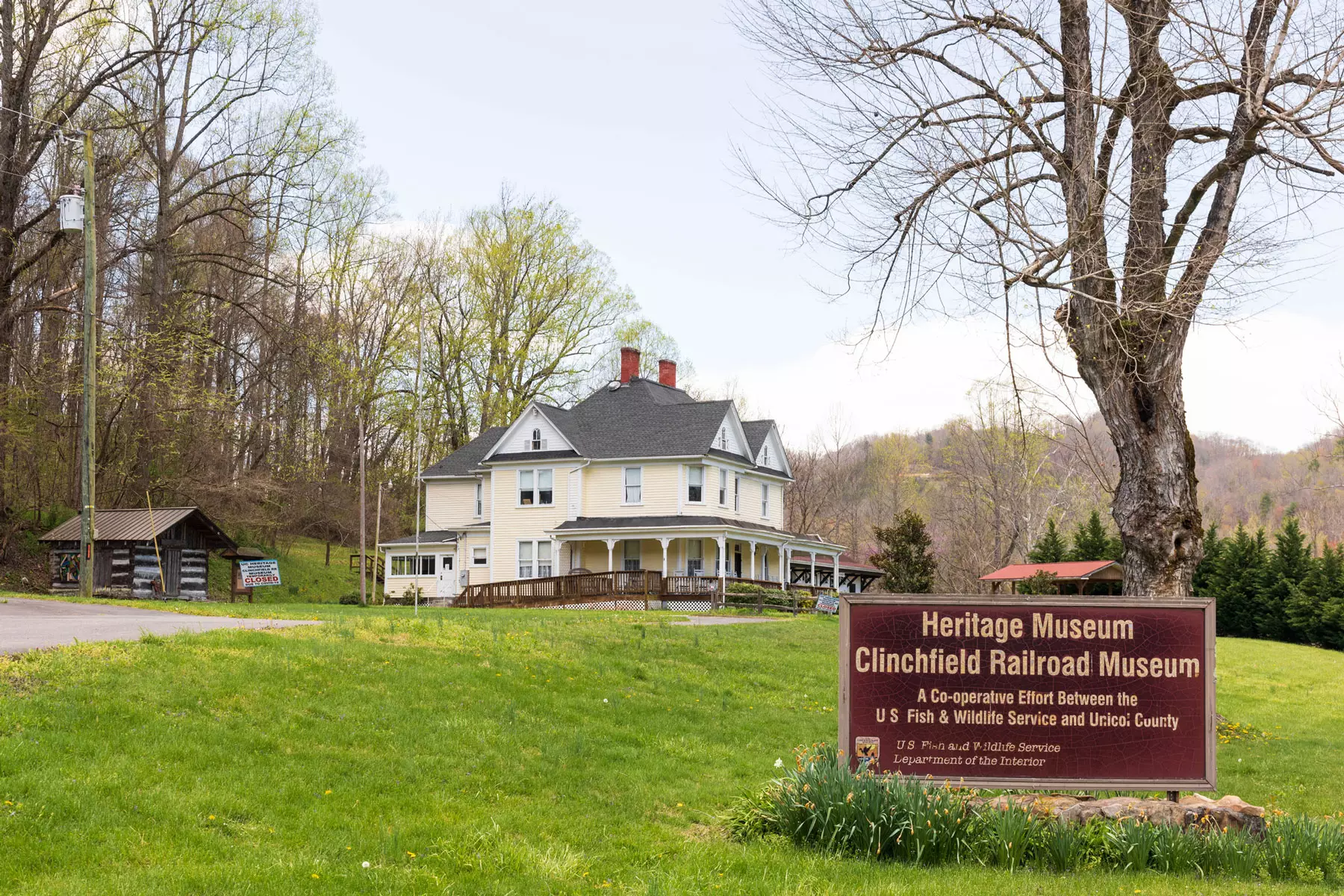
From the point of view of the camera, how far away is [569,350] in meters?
62.3

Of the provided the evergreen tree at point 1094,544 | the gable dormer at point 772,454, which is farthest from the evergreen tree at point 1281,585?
the gable dormer at point 772,454

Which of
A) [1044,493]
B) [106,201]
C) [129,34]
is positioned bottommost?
[1044,493]

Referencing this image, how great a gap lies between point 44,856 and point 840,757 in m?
5.69

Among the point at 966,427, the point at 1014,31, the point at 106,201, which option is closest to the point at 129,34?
the point at 106,201

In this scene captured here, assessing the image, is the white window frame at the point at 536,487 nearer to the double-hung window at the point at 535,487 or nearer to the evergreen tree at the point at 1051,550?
the double-hung window at the point at 535,487

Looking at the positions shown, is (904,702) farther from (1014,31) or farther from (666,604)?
(666,604)

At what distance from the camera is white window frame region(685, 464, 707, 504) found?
44594mm

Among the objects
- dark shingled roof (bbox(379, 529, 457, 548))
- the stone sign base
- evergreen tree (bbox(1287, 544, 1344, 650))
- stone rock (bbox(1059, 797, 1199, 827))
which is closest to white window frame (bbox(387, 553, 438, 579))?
dark shingled roof (bbox(379, 529, 457, 548))

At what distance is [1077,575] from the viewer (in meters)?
43.5

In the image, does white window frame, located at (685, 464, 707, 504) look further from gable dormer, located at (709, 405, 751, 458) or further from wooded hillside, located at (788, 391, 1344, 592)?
wooded hillside, located at (788, 391, 1344, 592)

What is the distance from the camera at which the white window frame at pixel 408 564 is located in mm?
50156

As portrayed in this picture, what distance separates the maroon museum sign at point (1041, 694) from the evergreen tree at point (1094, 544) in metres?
42.5

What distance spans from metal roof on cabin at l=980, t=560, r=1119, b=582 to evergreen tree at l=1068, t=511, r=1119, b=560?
1.18m

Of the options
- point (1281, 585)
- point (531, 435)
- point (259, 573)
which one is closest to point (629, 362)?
point (531, 435)
